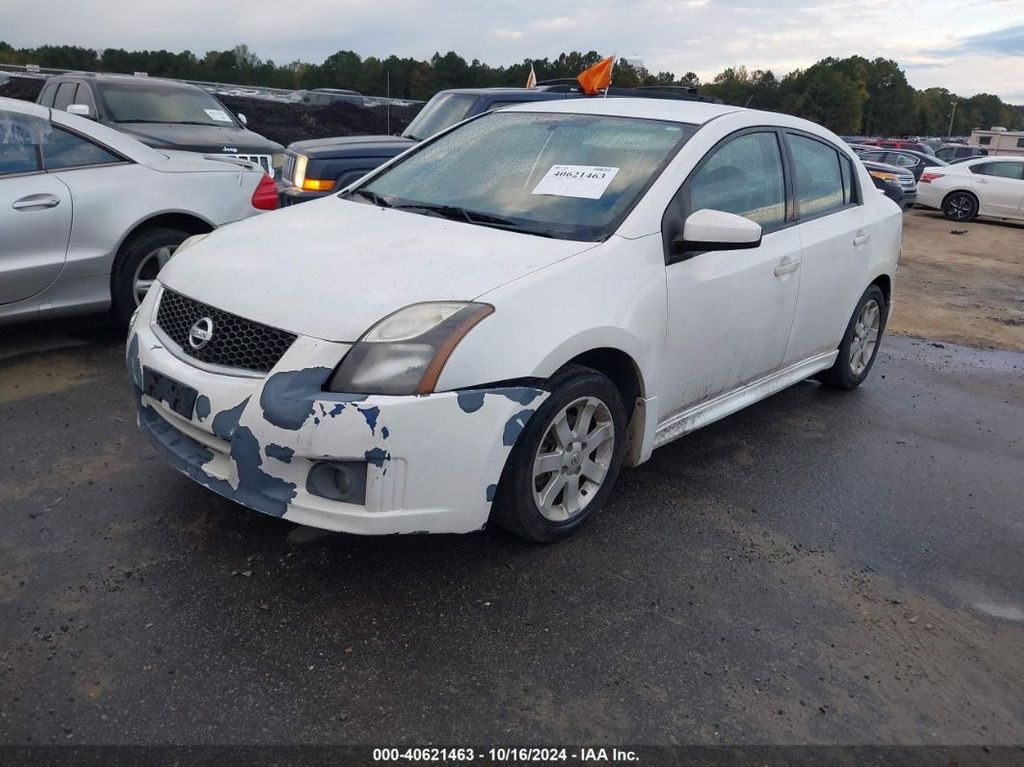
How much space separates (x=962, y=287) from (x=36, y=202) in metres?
9.59

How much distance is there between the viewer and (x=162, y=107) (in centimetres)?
898

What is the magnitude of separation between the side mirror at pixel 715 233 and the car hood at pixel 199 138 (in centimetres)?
598

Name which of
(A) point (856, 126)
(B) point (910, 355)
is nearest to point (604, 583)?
(B) point (910, 355)

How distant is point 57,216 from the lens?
192 inches

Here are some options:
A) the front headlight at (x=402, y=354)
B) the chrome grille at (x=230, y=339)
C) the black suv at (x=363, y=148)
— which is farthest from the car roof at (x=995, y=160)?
the chrome grille at (x=230, y=339)

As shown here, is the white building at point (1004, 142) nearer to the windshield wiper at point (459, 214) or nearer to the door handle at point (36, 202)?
the windshield wiper at point (459, 214)

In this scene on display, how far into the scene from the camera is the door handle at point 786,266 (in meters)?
4.03

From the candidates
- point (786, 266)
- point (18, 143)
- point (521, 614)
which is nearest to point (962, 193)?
point (786, 266)

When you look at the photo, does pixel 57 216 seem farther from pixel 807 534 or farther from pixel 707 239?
pixel 807 534

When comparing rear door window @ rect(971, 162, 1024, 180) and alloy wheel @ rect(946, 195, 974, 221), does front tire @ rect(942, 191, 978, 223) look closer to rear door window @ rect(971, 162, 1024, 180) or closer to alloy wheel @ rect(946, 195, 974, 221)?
alloy wheel @ rect(946, 195, 974, 221)

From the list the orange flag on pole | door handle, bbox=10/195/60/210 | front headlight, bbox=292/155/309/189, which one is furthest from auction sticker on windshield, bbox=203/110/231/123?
door handle, bbox=10/195/60/210

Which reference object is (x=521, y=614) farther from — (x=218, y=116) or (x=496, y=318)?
(x=218, y=116)

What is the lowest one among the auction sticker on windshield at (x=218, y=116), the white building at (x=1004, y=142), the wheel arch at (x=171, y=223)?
the wheel arch at (x=171, y=223)

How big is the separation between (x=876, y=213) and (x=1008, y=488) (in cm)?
175
